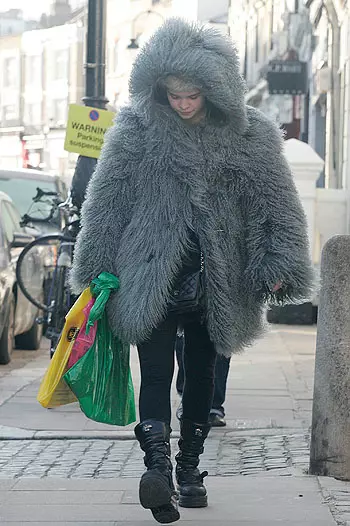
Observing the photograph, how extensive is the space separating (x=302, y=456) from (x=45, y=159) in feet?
232

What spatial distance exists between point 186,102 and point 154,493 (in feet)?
4.75

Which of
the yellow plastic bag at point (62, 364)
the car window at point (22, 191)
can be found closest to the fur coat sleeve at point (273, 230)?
the yellow plastic bag at point (62, 364)

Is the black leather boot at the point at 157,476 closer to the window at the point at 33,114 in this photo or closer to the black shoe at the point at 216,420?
the black shoe at the point at 216,420

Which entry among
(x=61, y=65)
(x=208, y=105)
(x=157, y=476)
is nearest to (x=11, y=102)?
(x=61, y=65)

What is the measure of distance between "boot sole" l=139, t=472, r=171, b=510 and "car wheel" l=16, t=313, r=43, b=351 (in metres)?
8.90

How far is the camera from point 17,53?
85812 millimetres

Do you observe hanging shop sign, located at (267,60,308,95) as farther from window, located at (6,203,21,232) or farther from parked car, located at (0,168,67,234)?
window, located at (6,203,21,232)

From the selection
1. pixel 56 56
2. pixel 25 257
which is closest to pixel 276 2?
pixel 25 257

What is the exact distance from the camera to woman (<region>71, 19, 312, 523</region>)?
5.27 meters

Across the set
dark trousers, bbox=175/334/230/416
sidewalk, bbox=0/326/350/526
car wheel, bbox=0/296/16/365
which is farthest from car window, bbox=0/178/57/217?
dark trousers, bbox=175/334/230/416

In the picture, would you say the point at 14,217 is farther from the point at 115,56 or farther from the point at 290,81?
the point at 115,56

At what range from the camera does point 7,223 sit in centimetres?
1284

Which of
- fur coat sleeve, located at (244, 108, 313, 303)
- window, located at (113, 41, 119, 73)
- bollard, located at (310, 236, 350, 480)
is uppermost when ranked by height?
window, located at (113, 41, 119, 73)

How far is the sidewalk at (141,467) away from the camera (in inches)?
209
